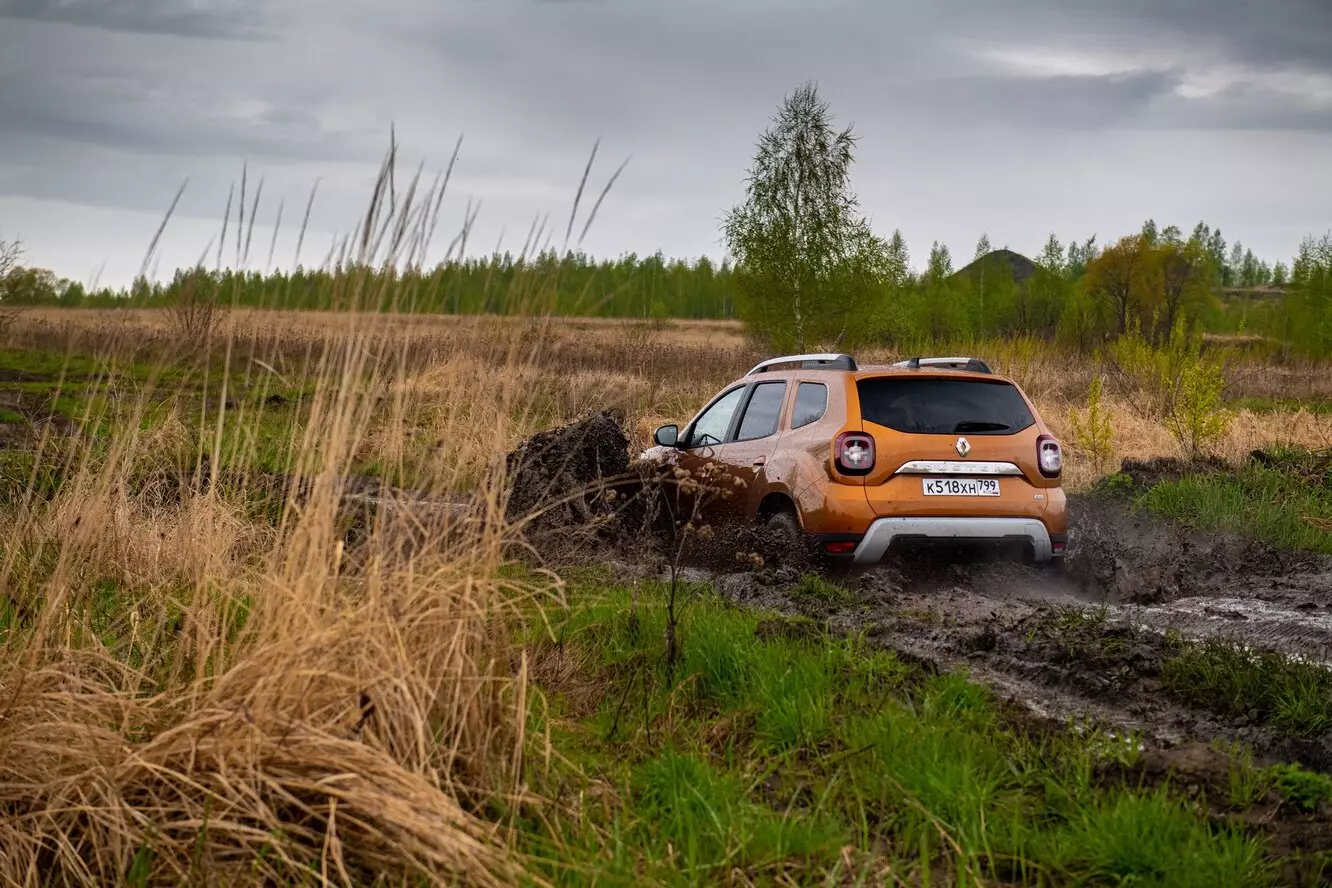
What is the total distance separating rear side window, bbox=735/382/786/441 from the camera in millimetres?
8414

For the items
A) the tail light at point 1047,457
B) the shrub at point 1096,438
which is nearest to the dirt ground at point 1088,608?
the tail light at point 1047,457

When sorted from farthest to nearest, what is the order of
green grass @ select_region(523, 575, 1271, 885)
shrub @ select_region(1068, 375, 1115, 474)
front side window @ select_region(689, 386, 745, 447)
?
1. shrub @ select_region(1068, 375, 1115, 474)
2. front side window @ select_region(689, 386, 745, 447)
3. green grass @ select_region(523, 575, 1271, 885)

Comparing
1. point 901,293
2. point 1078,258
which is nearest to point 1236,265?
point 1078,258

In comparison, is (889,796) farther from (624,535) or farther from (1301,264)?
(1301,264)

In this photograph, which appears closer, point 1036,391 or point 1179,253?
point 1036,391

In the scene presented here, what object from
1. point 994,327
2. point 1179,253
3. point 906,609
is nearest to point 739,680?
point 906,609

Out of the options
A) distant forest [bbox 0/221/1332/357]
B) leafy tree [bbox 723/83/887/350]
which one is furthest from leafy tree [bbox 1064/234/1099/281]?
leafy tree [bbox 723/83/887/350]

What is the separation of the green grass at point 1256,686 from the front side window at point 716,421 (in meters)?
4.19

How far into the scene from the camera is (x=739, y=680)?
516cm

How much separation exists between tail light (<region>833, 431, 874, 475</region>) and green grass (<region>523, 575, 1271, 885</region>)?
2015 millimetres

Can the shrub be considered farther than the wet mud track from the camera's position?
Yes

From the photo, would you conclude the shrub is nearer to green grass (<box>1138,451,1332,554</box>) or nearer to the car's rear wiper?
green grass (<box>1138,451,1332,554</box>)

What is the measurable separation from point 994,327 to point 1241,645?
2806 inches

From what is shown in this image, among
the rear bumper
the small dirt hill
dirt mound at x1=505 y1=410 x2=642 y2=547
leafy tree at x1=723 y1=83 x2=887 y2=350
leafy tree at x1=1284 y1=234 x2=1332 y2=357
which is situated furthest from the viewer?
the small dirt hill
